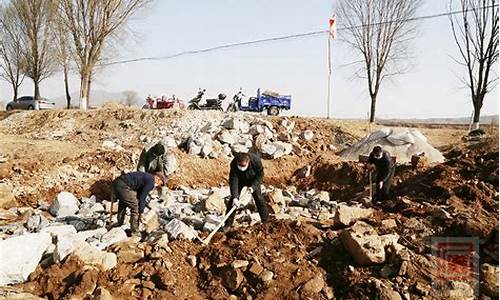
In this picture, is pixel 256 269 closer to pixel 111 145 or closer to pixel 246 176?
pixel 246 176

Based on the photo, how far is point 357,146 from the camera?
1266 centimetres

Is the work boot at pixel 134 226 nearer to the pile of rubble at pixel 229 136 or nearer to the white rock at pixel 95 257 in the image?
the white rock at pixel 95 257

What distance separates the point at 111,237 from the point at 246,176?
1958 millimetres

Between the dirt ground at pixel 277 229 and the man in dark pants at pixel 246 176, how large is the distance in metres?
0.47

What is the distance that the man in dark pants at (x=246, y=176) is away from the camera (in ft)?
19.7

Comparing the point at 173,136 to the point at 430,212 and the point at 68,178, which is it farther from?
the point at 430,212

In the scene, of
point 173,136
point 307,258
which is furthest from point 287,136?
point 307,258

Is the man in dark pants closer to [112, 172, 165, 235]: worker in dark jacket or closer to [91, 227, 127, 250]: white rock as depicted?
[112, 172, 165, 235]: worker in dark jacket

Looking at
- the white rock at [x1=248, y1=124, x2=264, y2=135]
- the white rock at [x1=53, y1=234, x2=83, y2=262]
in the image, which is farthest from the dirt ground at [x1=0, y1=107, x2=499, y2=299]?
the white rock at [x1=248, y1=124, x2=264, y2=135]

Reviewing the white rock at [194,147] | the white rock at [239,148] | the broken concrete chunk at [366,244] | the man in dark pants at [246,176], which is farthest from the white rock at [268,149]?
the broken concrete chunk at [366,244]

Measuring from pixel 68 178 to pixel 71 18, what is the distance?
1096cm

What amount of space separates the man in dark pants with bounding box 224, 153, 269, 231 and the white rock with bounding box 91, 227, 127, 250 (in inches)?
55.4

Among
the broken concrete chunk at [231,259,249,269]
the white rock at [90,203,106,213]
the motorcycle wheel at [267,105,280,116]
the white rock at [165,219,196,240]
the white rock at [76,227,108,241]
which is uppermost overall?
the motorcycle wheel at [267,105,280,116]

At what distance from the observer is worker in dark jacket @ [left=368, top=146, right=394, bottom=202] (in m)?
7.71
